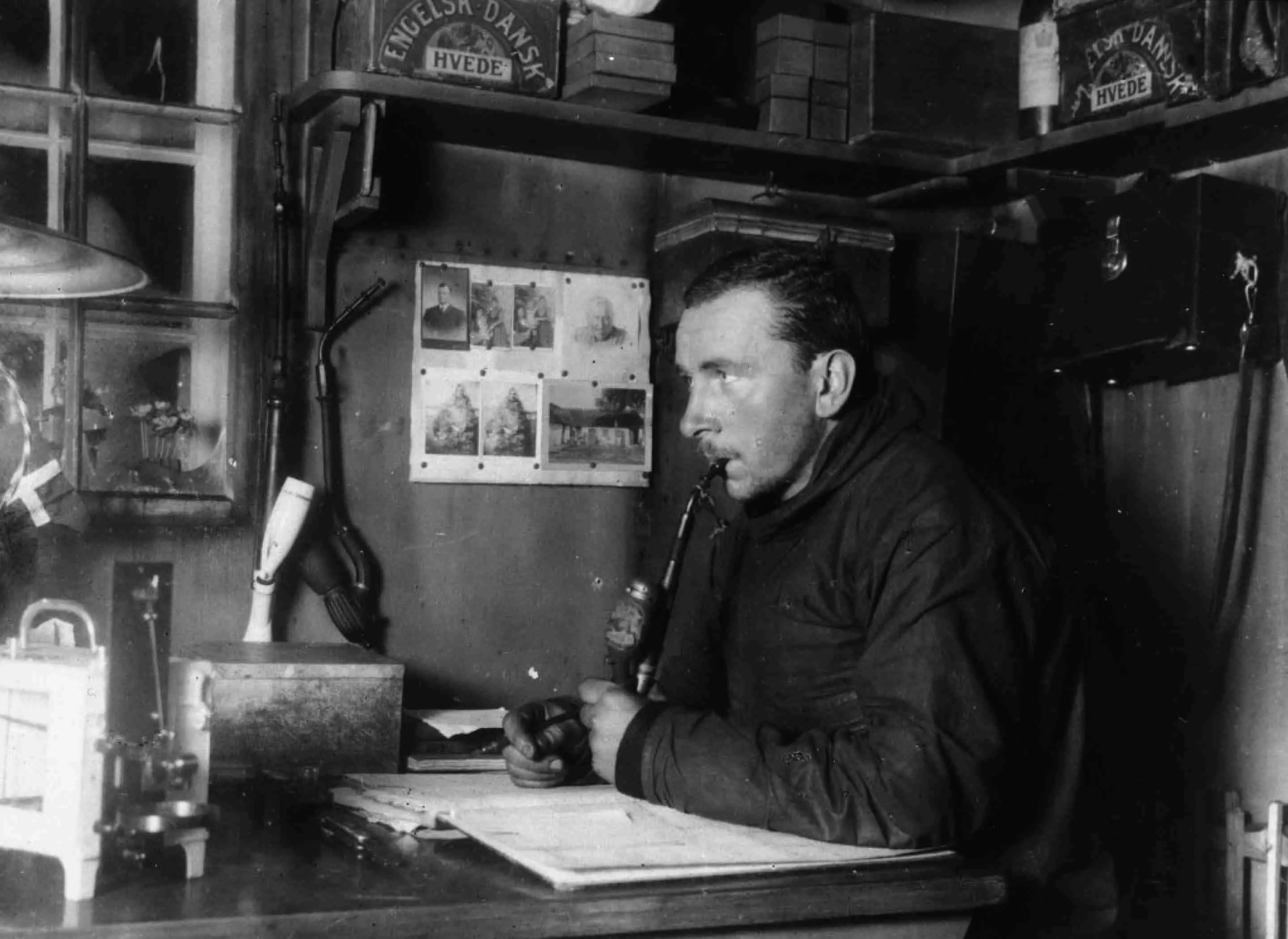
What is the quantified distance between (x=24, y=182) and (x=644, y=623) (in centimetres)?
135

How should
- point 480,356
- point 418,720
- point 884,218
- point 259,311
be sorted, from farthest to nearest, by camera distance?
1. point 884,218
2. point 480,356
3. point 259,311
4. point 418,720

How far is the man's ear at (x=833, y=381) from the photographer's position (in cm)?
221

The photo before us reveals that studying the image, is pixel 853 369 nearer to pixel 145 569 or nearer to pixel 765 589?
pixel 765 589

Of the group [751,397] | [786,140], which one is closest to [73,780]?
[751,397]

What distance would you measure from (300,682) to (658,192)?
136cm

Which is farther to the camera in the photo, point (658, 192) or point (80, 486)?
point (658, 192)

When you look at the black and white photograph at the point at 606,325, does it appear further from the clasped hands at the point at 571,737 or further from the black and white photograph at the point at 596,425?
the clasped hands at the point at 571,737

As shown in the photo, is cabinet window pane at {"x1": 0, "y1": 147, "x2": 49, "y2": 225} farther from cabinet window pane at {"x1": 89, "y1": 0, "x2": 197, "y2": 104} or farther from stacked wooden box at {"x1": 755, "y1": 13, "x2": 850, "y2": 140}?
stacked wooden box at {"x1": 755, "y1": 13, "x2": 850, "y2": 140}

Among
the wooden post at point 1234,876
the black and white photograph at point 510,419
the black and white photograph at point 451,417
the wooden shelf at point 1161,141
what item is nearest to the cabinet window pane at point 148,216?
the black and white photograph at point 451,417

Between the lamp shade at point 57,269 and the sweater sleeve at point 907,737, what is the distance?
0.93 meters

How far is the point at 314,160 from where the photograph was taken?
2.70 metres

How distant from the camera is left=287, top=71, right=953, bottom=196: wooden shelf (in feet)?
8.21

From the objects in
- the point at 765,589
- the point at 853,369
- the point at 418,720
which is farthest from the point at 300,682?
the point at 853,369

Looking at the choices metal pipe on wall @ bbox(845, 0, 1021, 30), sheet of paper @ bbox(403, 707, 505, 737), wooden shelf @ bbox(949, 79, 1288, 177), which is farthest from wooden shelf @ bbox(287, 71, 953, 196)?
sheet of paper @ bbox(403, 707, 505, 737)
